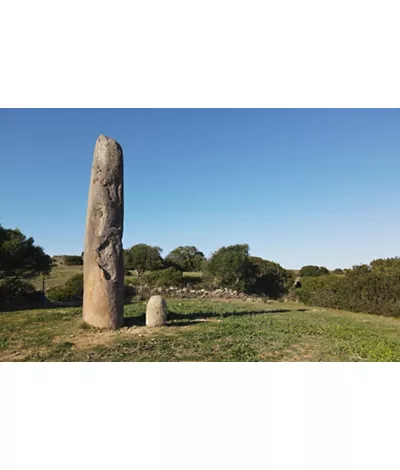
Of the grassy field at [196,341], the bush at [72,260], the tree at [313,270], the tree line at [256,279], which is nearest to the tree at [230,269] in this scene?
the tree line at [256,279]

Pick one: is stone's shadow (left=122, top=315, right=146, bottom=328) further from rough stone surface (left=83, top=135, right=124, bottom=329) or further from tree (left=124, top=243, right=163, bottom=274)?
tree (left=124, top=243, right=163, bottom=274)

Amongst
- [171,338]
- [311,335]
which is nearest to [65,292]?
[171,338]

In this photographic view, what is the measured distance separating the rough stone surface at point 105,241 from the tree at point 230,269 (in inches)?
721

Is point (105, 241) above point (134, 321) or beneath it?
above

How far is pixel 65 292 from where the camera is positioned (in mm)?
18797

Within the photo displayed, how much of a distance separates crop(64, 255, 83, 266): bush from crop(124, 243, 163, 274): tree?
6914mm

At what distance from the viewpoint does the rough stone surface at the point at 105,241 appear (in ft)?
29.8

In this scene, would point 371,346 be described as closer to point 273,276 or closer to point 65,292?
point 65,292

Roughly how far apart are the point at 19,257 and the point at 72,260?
24.1 m

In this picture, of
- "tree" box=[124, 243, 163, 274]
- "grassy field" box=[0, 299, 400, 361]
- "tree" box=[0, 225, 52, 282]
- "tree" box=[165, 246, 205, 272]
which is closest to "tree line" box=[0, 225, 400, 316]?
"tree" box=[0, 225, 52, 282]

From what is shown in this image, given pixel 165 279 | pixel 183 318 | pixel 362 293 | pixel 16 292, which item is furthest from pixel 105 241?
pixel 165 279

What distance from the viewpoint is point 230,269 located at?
89.0 ft

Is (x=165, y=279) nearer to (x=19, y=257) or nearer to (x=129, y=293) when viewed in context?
(x=129, y=293)

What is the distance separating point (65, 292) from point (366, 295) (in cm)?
1700
